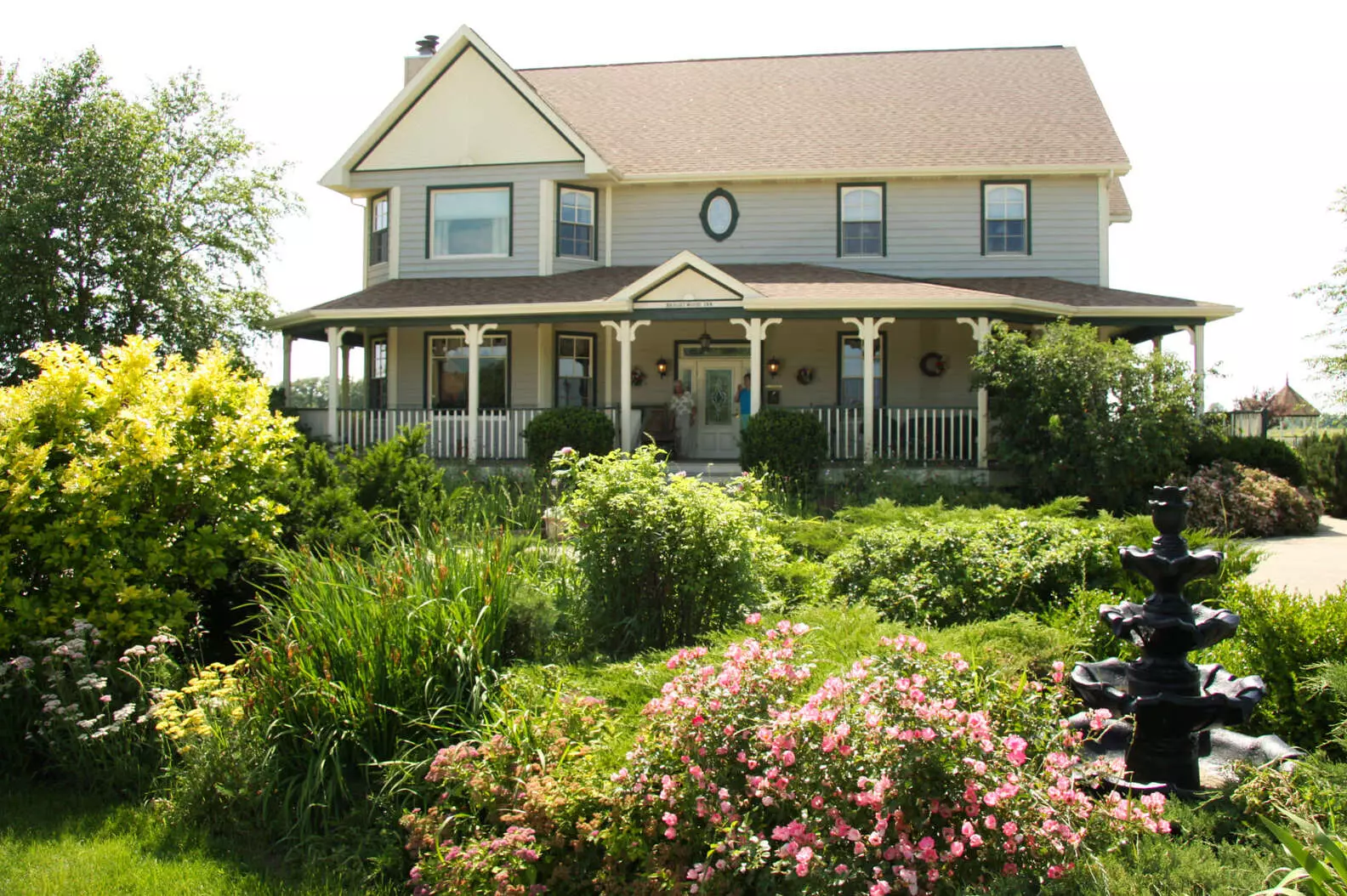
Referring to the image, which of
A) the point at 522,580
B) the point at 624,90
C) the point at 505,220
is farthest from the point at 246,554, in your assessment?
the point at 624,90

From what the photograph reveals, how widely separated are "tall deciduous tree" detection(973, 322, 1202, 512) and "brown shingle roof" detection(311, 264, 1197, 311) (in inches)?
66.7

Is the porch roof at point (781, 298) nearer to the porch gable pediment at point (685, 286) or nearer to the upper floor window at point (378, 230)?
the porch gable pediment at point (685, 286)

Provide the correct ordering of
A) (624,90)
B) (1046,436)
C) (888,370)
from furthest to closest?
1. (624,90)
2. (888,370)
3. (1046,436)

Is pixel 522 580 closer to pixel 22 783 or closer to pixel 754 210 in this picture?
pixel 22 783

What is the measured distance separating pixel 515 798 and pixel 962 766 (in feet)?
6.36

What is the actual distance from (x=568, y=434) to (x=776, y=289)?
4.45 meters

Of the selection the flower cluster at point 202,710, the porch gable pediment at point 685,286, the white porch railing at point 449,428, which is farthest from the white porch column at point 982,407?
the flower cluster at point 202,710

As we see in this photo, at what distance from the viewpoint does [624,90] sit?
78.5 feet

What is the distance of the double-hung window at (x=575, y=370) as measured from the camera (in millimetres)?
20766

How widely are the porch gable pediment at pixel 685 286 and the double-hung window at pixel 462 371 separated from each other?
3.98 metres

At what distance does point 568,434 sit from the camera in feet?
58.6

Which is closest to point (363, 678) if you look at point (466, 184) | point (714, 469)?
point (714, 469)

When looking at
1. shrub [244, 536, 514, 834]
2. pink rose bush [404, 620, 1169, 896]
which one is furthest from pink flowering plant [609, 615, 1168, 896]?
shrub [244, 536, 514, 834]

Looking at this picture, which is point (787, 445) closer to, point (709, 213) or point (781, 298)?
point (781, 298)
